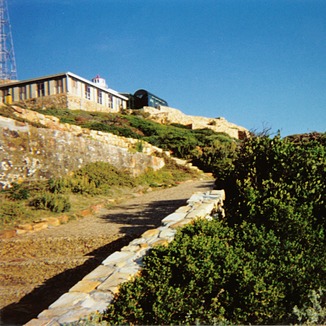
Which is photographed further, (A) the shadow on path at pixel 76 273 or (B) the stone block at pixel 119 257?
(A) the shadow on path at pixel 76 273

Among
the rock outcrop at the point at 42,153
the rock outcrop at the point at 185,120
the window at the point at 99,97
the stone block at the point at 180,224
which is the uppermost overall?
the window at the point at 99,97

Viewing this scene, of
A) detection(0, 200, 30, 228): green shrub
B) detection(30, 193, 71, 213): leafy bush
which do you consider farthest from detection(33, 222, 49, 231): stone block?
detection(30, 193, 71, 213): leafy bush

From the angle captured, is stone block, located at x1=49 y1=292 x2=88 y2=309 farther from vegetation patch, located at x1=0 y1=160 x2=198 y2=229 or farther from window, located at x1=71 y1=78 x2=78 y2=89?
window, located at x1=71 y1=78 x2=78 y2=89

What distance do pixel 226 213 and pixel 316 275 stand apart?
2.08 m

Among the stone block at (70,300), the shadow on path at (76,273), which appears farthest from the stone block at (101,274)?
the shadow on path at (76,273)

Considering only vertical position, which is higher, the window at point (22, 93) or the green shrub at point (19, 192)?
the window at point (22, 93)

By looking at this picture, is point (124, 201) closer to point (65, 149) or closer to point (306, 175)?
point (65, 149)

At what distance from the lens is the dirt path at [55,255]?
4.89 meters

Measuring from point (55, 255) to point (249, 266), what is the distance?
377cm

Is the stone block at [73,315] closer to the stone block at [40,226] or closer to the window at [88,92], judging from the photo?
the stone block at [40,226]

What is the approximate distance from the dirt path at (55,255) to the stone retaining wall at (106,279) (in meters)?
1.10

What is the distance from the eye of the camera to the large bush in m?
3.39

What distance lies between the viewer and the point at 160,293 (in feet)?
11.4

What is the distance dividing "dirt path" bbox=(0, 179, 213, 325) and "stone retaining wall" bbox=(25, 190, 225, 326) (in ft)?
3.61
